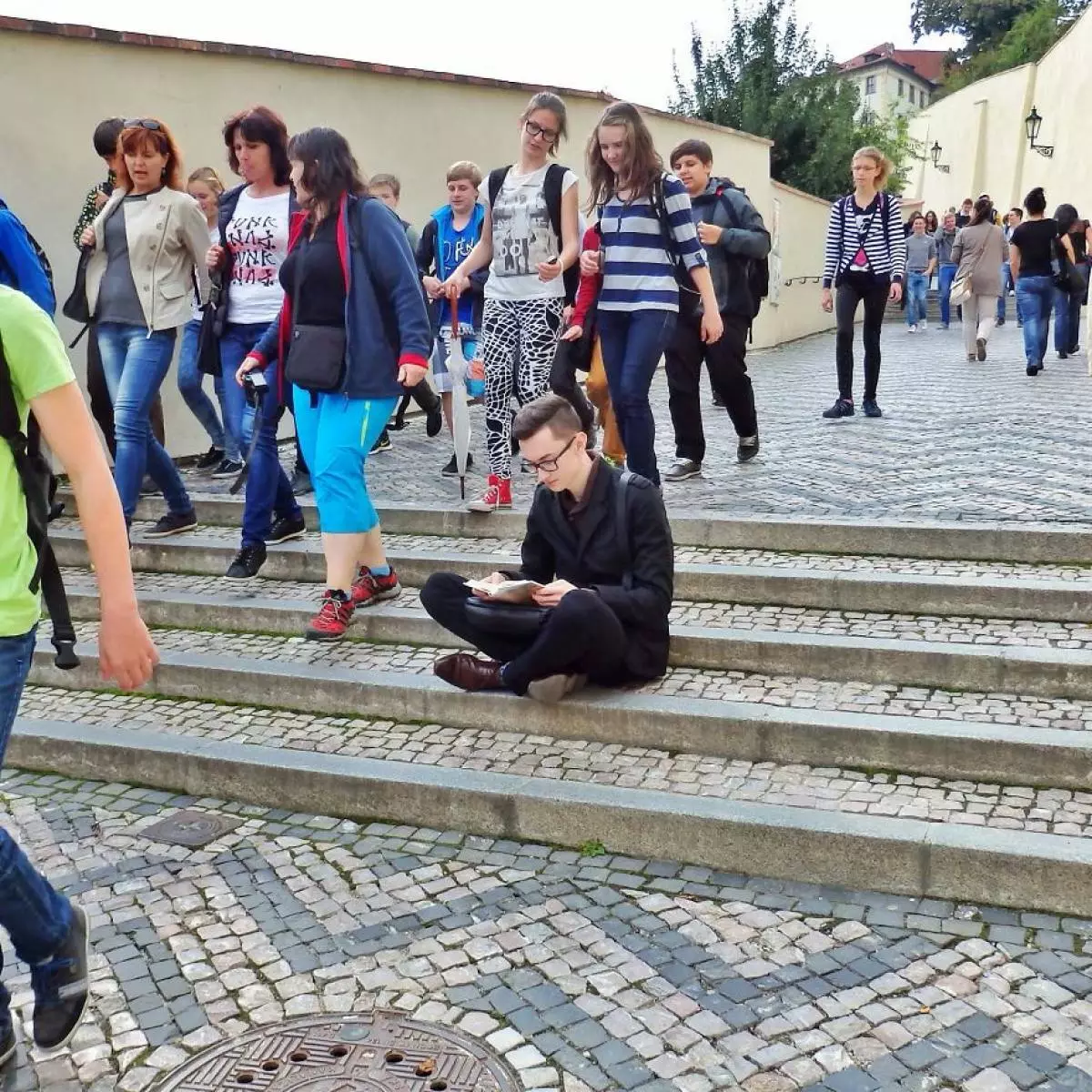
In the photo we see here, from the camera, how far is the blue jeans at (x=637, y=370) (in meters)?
5.99

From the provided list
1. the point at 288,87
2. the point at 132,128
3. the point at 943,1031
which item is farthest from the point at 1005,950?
the point at 288,87

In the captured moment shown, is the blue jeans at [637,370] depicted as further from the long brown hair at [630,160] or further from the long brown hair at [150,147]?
the long brown hair at [150,147]

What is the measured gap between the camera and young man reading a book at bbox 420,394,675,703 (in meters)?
4.41

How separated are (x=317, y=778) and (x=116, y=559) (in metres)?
1.94

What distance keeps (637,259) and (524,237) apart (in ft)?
1.94

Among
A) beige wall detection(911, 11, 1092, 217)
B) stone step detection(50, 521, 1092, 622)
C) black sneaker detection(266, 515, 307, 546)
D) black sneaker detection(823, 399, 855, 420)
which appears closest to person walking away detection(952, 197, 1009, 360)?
black sneaker detection(823, 399, 855, 420)

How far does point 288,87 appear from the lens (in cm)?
994

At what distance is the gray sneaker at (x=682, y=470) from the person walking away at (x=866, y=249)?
81.7 inches

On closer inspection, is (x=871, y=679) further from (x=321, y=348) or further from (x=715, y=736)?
(x=321, y=348)

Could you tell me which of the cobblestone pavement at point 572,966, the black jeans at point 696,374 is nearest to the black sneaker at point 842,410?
the black jeans at point 696,374

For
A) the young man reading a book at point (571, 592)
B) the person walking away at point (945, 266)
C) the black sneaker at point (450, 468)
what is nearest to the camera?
the young man reading a book at point (571, 592)

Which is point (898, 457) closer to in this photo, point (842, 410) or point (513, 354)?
point (842, 410)

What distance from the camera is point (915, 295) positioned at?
811 inches

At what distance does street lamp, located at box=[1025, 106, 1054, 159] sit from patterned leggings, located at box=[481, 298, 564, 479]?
27758 millimetres
